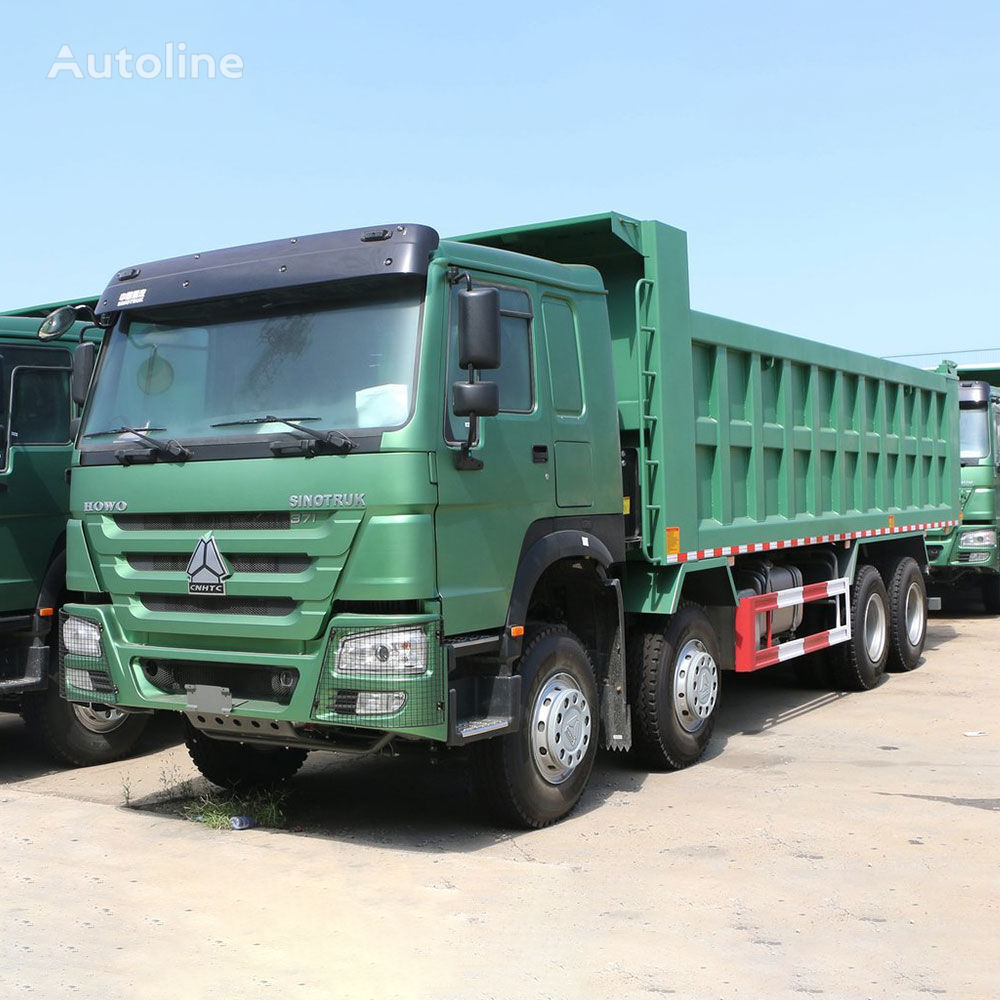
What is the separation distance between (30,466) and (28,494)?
17 cm

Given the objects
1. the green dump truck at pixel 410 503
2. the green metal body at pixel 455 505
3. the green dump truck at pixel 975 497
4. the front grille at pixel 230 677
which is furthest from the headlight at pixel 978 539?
the front grille at pixel 230 677

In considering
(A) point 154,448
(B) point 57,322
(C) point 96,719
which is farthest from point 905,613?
(B) point 57,322

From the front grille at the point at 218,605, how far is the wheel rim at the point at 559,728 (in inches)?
53.5

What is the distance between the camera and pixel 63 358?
27.4ft

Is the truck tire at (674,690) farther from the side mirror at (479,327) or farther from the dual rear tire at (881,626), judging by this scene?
the dual rear tire at (881,626)

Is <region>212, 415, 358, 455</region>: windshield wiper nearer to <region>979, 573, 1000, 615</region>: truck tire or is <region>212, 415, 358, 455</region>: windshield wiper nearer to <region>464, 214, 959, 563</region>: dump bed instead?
<region>464, 214, 959, 563</region>: dump bed

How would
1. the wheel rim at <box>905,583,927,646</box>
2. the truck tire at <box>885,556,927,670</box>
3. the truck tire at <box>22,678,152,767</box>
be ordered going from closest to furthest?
the truck tire at <box>22,678,152,767</box> < the truck tire at <box>885,556,927,670</box> < the wheel rim at <box>905,583,927,646</box>

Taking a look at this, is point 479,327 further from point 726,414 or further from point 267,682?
point 726,414

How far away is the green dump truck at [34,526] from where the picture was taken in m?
7.90

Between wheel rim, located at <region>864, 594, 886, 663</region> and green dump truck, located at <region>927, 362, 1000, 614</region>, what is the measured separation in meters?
3.87

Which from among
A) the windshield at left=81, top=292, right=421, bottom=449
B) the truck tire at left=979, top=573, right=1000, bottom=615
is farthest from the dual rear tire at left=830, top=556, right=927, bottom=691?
the windshield at left=81, top=292, right=421, bottom=449

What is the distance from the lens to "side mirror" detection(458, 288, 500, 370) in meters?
5.77

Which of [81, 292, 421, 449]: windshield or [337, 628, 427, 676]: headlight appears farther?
[81, 292, 421, 449]: windshield

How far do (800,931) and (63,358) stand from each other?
18.6 feet
